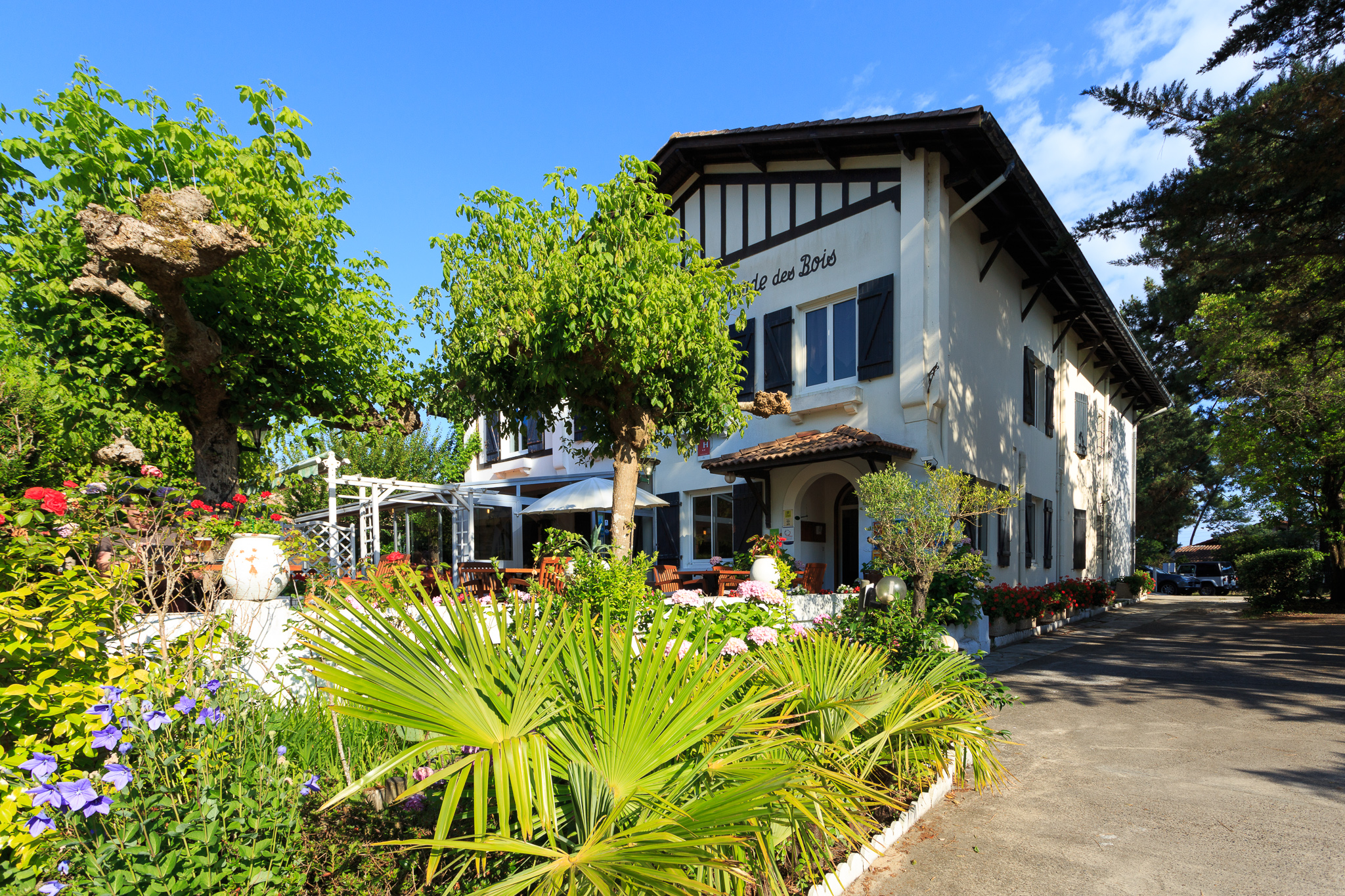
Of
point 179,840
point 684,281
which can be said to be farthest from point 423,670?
point 684,281

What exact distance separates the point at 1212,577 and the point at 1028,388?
1163 inches

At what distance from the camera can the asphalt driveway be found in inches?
132

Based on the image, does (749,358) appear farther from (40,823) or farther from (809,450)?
(40,823)

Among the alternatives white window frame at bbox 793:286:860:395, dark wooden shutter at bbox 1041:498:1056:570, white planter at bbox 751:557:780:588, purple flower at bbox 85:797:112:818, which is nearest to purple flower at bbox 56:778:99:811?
purple flower at bbox 85:797:112:818

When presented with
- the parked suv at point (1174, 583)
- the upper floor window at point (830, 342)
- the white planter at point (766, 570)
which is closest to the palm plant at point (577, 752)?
the white planter at point (766, 570)

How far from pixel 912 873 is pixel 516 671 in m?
2.31

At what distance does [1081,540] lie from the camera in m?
18.5

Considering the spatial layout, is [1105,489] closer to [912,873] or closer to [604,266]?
[604,266]

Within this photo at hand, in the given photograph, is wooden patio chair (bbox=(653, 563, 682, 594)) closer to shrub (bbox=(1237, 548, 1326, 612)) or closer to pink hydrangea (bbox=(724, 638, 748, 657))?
pink hydrangea (bbox=(724, 638, 748, 657))

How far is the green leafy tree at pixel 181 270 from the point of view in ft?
19.6

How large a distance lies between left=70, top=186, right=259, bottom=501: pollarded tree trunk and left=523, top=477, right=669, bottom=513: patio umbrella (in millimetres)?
6756

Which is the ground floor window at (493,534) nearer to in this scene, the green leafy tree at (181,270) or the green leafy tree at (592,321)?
the green leafy tree at (592,321)

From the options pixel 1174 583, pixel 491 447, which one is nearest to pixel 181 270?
pixel 491 447

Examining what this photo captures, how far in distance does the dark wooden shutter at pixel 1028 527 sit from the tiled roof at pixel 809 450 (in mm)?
5136
